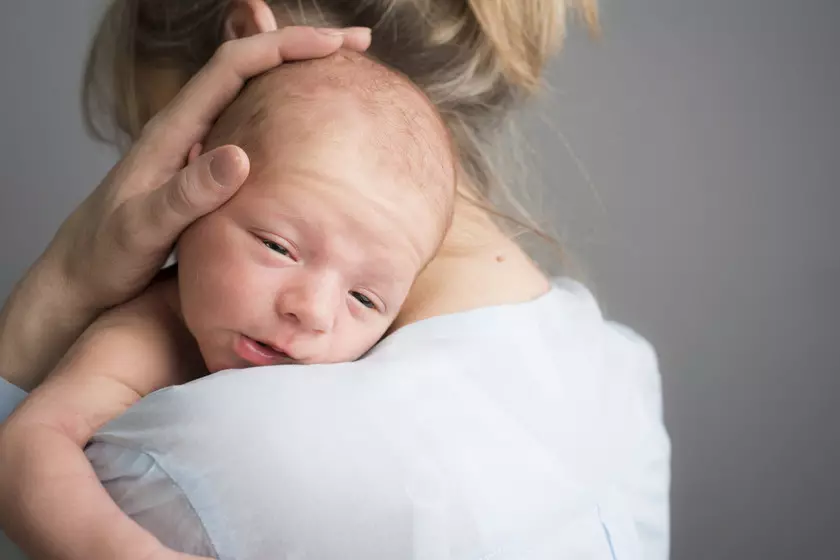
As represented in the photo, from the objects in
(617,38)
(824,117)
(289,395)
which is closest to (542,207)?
(617,38)

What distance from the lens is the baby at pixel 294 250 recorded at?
0.66m

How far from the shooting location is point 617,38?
1.28m

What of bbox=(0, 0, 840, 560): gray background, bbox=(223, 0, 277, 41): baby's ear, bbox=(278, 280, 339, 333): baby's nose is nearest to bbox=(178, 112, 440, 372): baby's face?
bbox=(278, 280, 339, 333): baby's nose

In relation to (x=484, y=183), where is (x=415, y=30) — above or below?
above

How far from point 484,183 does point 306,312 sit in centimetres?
39

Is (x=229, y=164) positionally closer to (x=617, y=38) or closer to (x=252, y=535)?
(x=252, y=535)

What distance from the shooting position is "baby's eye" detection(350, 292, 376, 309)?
2.35 ft

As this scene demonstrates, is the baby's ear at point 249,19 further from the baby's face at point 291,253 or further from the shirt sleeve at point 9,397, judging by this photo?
the shirt sleeve at point 9,397

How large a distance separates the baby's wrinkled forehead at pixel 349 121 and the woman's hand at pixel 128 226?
0.06 ft

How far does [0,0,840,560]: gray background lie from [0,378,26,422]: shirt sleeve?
2.19ft

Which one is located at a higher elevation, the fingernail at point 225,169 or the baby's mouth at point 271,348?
the fingernail at point 225,169

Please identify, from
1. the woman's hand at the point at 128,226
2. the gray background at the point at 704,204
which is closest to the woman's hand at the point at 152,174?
the woman's hand at the point at 128,226

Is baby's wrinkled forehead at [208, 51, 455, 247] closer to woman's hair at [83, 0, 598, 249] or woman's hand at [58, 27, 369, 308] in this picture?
woman's hand at [58, 27, 369, 308]

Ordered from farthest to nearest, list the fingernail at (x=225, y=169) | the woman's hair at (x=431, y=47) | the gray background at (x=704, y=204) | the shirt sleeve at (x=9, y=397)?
the gray background at (x=704, y=204) → the woman's hair at (x=431, y=47) → the shirt sleeve at (x=9, y=397) → the fingernail at (x=225, y=169)
